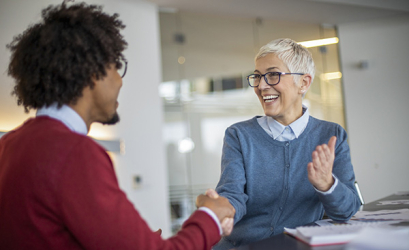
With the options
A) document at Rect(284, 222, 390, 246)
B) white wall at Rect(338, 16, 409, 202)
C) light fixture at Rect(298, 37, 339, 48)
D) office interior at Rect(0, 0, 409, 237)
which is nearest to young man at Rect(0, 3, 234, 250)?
document at Rect(284, 222, 390, 246)

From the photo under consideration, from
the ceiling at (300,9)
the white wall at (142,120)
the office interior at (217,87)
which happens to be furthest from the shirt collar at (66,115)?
the ceiling at (300,9)

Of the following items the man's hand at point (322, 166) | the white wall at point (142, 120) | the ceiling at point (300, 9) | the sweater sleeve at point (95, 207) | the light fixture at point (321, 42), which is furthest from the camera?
the light fixture at point (321, 42)

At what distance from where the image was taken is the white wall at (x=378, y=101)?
20.5 ft

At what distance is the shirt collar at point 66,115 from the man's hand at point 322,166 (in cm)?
83

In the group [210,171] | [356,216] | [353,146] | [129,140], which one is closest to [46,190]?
[356,216]

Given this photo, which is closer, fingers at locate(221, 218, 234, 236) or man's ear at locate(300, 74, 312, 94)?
fingers at locate(221, 218, 234, 236)

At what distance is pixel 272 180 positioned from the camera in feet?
6.03

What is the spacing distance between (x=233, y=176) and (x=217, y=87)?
4.03m

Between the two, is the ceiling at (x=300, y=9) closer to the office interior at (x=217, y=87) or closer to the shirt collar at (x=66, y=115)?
the office interior at (x=217, y=87)

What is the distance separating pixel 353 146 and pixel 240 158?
502 cm

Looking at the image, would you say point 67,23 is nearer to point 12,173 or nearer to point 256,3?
point 12,173

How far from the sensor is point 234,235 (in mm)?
1824

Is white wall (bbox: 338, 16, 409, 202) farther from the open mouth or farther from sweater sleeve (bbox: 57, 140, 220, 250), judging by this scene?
sweater sleeve (bbox: 57, 140, 220, 250)

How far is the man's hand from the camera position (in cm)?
143
